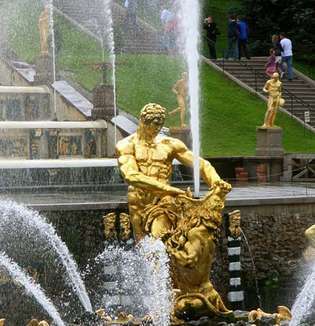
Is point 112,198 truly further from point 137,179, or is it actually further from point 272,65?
point 272,65

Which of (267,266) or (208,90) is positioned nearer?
(267,266)

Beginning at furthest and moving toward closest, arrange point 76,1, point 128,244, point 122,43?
point 76,1
point 122,43
point 128,244

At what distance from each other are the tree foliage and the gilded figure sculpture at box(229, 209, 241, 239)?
78.2ft

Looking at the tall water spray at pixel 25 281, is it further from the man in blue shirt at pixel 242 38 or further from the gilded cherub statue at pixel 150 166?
the man in blue shirt at pixel 242 38

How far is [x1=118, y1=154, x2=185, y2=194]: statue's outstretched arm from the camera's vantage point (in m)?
14.4

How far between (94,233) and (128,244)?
3690mm

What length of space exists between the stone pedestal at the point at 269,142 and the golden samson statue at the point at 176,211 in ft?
45.8

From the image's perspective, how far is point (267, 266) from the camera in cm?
2116

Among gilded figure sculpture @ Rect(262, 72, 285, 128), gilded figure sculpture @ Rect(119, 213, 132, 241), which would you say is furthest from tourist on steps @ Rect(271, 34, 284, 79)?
gilded figure sculpture @ Rect(119, 213, 132, 241)

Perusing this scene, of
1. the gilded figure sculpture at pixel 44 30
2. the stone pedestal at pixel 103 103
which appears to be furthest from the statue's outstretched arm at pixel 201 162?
the gilded figure sculpture at pixel 44 30

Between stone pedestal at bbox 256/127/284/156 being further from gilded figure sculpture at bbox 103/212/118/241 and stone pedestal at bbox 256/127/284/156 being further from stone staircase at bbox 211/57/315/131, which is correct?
gilded figure sculpture at bbox 103/212/118/241

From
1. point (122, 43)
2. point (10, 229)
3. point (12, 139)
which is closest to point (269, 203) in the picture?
point (10, 229)

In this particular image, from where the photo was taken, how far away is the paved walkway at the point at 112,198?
18.5 metres

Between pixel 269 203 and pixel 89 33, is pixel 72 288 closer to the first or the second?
pixel 269 203
